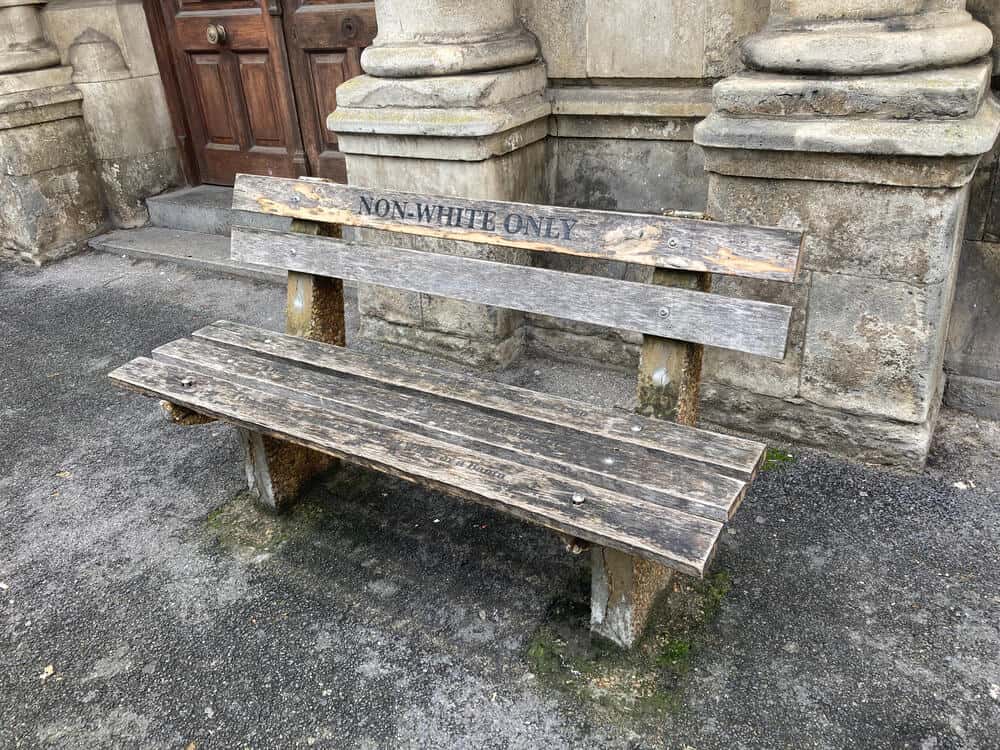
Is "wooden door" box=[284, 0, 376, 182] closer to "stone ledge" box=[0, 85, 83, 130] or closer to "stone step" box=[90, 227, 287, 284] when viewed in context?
"stone step" box=[90, 227, 287, 284]

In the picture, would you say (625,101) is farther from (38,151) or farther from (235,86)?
(38,151)

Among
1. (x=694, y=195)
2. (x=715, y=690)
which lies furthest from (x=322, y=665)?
(x=694, y=195)

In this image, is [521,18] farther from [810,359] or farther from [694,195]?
[810,359]

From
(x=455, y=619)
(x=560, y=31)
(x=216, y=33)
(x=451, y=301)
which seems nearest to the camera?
(x=455, y=619)

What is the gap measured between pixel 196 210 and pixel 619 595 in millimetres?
4726

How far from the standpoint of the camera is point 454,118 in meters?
3.36

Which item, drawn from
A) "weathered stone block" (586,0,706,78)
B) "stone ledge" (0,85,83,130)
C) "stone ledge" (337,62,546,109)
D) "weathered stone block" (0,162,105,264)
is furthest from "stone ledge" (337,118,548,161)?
"weathered stone block" (0,162,105,264)

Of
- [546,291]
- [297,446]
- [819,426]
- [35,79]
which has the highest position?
[35,79]

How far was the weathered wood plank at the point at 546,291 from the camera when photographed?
2.22m

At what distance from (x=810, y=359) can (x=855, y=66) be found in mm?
1022

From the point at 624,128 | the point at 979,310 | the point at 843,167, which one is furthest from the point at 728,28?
the point at 979,310

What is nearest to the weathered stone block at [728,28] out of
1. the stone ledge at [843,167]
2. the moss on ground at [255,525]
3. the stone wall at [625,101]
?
the stone wall at [625,101]

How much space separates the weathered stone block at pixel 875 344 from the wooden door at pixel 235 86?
3784mm

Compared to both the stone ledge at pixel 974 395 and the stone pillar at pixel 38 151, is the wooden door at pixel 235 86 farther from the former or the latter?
the stone ledge at pixel 974 395
